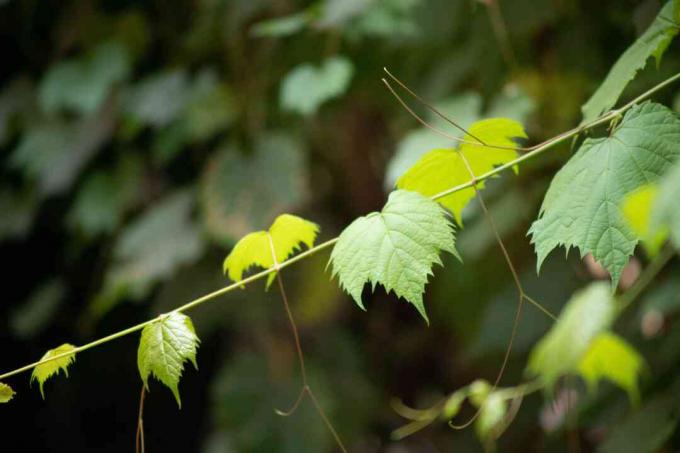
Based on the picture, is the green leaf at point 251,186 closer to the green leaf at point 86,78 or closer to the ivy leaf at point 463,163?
the green leaf at point 86,78

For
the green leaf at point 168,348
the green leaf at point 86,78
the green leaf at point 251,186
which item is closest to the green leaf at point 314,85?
the green leaf at point 251,186

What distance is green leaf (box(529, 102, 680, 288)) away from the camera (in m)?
0.52

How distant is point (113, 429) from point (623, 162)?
1.84 meters

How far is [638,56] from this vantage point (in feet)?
2.05

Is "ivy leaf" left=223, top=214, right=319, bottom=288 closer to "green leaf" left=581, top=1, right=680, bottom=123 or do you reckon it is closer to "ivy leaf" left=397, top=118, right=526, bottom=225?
"ivy leaf" left=397, top=118, right=526, bottom=225

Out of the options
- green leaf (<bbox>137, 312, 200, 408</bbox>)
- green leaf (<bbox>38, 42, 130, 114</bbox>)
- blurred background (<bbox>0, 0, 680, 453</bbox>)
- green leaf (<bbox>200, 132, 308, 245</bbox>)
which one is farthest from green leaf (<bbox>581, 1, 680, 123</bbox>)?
green leaf (<bbox>38, 42, 130, 114</bbox>)

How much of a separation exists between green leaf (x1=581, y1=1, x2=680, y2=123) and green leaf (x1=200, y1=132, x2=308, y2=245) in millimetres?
785

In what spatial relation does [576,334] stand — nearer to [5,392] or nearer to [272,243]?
[272,243]

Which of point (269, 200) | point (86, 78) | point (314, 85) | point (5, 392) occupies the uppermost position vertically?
point (86, 78)

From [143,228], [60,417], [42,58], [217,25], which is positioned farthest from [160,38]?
[60,417]

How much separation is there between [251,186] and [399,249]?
35.6 inches

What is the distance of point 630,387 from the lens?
362 millimetres

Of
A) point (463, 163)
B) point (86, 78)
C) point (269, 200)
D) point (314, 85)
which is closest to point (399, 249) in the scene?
point (463, 163)

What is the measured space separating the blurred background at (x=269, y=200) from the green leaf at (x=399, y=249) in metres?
0.48
